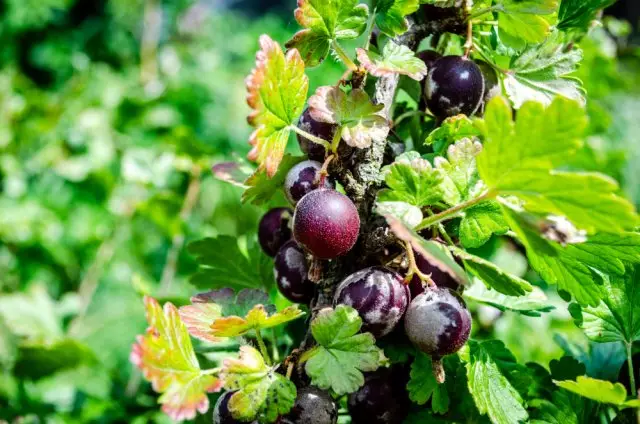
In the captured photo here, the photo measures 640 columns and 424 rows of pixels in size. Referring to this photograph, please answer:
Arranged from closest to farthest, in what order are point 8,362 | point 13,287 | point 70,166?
point 8,362
point 13,287
point 70,166

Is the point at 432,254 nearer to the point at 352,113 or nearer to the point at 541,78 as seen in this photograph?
the point at 352,113

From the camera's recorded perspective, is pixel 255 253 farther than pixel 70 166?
No

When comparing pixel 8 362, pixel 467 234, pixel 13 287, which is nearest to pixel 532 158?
pixel 467 234

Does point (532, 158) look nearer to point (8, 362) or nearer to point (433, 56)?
point (433, 56)

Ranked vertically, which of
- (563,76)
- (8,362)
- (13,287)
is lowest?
(13,287)

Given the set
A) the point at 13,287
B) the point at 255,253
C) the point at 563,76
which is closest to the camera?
the point at 563,76

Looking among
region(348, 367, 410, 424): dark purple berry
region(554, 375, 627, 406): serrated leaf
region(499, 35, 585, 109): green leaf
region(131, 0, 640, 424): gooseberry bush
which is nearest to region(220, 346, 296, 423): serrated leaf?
region(131, 0, 640, 424): gooseberry bush

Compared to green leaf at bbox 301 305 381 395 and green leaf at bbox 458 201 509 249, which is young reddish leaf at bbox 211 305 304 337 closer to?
green leaf at bbox 301 305 381 395

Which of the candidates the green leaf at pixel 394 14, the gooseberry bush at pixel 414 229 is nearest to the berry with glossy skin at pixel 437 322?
the gooseberry bush at pixel 414 229
